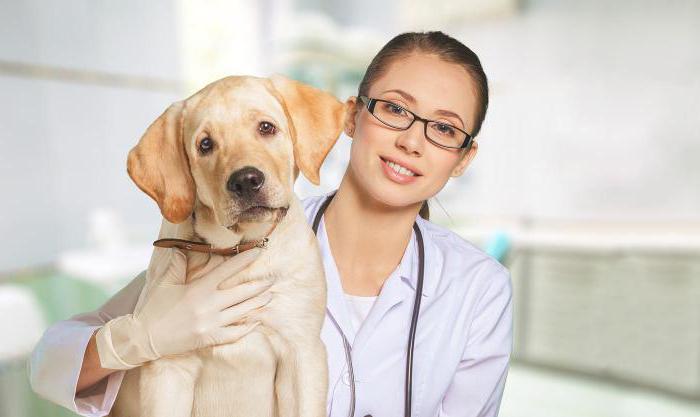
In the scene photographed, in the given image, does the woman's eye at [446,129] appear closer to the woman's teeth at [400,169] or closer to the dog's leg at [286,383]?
the woman's teeth at [400,169]

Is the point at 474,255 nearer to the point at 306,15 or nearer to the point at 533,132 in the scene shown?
the point at 306,15

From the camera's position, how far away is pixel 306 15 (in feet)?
9.52

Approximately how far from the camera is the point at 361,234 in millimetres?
927

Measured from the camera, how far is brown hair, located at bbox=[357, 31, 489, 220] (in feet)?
2.96

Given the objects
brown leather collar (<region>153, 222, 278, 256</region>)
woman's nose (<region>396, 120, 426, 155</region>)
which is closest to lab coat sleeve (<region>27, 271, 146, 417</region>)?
brown leather collar (<region>153, 222, 278, 256</region>)

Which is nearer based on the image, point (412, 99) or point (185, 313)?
point (185, 313)

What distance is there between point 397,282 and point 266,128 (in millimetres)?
403

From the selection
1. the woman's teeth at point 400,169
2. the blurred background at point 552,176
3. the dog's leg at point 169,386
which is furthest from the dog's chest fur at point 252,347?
the blurred background at point 552,176

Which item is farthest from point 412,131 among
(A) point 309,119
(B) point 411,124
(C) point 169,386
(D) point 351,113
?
(C) point 169,386

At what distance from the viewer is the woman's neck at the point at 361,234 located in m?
0.92

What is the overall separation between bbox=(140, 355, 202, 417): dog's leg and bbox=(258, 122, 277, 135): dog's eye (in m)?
0.33

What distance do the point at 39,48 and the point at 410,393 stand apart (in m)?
2.08

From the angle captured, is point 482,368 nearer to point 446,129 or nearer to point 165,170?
point 446,129

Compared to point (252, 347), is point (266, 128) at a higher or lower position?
higher
